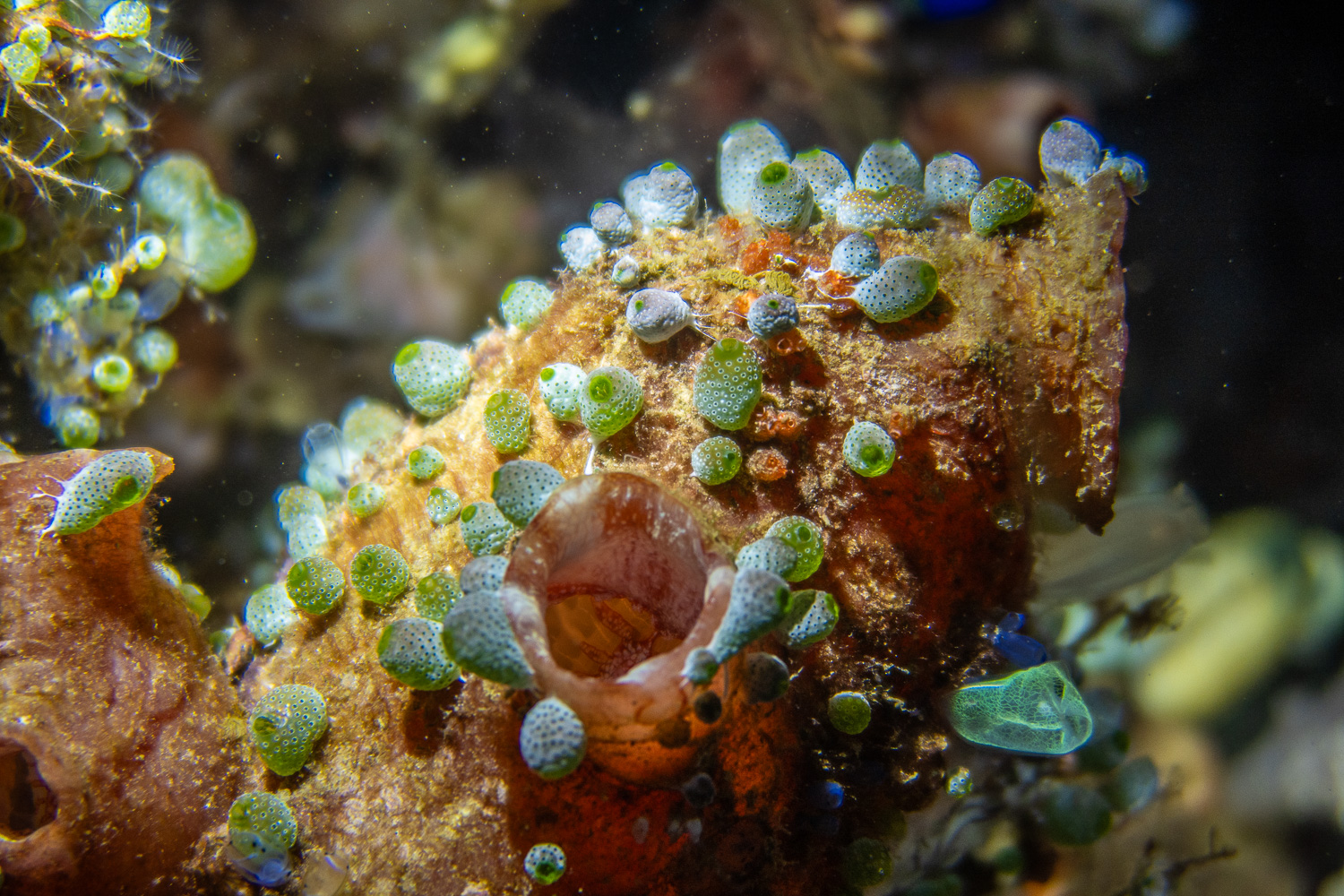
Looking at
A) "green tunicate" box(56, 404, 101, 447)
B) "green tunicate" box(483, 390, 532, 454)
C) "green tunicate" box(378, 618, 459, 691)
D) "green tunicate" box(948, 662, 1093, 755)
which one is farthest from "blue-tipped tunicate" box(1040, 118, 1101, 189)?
"green tunicate" box(56, 404, 101, 447)

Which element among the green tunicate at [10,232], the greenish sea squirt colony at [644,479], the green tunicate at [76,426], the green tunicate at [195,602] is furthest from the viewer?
the green tunicate at [76,426]

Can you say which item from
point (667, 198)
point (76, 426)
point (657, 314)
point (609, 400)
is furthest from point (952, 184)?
point (76, 426)

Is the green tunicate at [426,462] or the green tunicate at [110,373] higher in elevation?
the green tunicate at [426,462]

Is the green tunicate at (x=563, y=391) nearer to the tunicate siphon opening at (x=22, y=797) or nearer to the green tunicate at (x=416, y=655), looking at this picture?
the green tunicate at (x=416, y=655)

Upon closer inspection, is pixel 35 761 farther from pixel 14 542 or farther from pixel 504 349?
pixel 504 349

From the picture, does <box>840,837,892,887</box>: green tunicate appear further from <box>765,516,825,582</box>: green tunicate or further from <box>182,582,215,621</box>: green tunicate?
<box>182,582,215,621</box>: green tunicate

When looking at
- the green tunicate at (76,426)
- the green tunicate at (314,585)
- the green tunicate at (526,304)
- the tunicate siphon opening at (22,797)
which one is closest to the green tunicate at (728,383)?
the green tunicate at (526,304)
